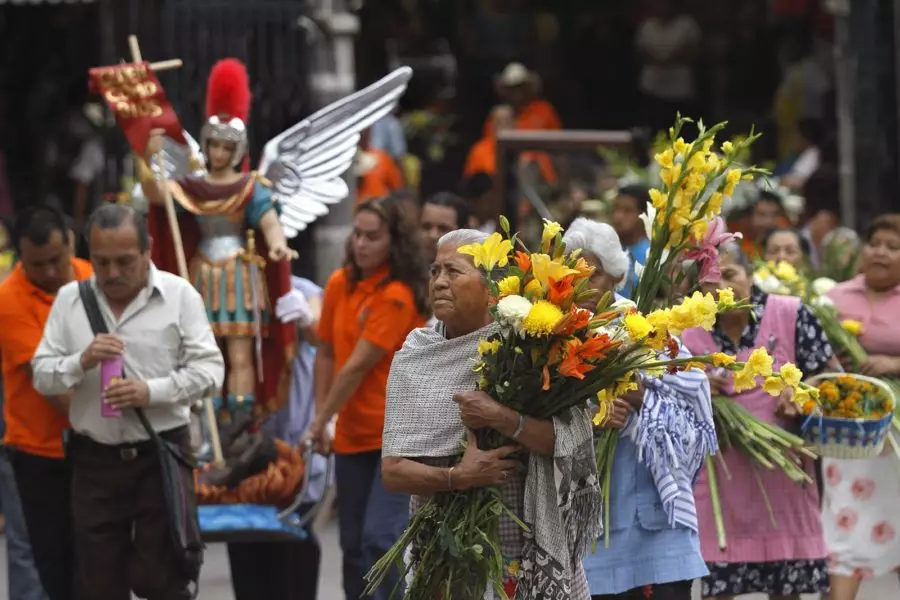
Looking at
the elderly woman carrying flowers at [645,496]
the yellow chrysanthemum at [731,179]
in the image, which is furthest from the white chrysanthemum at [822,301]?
the yellow chrysanthemum at [731,179]

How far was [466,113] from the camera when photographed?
61.8 feet

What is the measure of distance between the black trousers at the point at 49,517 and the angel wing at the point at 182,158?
1633 millimetres

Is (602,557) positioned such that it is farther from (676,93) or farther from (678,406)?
(676,93)

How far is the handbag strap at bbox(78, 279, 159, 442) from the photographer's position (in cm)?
755

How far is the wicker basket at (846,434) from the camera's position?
26.9 ft

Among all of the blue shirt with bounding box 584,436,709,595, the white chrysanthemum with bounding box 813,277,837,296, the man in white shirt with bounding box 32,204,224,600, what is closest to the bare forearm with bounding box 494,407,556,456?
the blue shirt with bounding box 584,436,709,595

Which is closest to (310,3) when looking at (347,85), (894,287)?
(347,85)

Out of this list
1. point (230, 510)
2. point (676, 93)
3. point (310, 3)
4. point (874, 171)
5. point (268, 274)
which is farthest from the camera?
point (676, 93)

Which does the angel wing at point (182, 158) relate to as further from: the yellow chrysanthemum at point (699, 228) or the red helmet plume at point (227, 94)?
the yellow chrysanthemum at point (699, 228)

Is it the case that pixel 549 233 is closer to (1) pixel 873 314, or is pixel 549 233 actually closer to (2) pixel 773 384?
(2) pixel 773 384

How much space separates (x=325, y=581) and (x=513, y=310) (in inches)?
211

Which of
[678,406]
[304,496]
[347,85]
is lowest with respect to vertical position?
[304,496]

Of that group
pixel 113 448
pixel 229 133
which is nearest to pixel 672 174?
pixel 113 448

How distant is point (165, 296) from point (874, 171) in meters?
9.64
